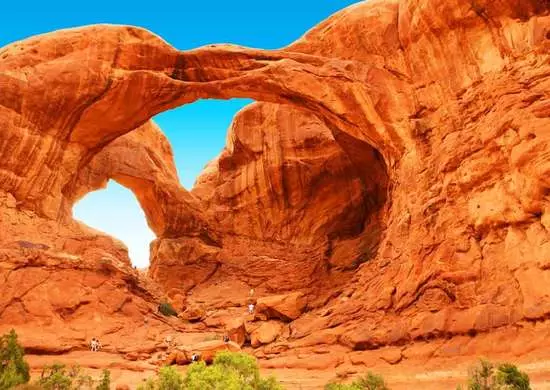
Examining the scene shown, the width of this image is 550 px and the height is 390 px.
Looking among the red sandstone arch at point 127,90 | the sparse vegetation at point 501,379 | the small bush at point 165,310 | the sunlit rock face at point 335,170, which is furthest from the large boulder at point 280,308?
the sparse vegetation at point 501,379

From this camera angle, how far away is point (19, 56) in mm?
23844

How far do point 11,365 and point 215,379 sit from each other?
6.00 metres

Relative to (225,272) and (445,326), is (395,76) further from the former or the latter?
(225,272)

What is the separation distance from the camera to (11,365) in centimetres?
1377

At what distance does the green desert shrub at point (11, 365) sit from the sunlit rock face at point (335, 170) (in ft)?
17.4

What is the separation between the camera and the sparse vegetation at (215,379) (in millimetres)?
10766

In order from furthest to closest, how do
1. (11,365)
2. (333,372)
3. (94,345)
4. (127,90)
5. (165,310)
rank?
(127,90) → (165,310) → (94,345) → (333,372) → (11,365)

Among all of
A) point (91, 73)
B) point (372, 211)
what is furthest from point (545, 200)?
point (91, 73)

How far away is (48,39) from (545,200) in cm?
2118

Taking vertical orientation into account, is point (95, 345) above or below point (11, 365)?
above

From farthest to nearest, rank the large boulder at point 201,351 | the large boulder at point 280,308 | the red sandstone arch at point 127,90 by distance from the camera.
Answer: the large boulder at point 280,308
the red sandstone arch at point 127,90
the large boulder at point 201,351

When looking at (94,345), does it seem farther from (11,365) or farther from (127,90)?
(127,90)

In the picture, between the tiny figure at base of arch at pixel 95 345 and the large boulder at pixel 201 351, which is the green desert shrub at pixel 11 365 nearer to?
the tiny figure at base of arch at pixel 95 345

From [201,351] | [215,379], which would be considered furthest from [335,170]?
[215,379]
